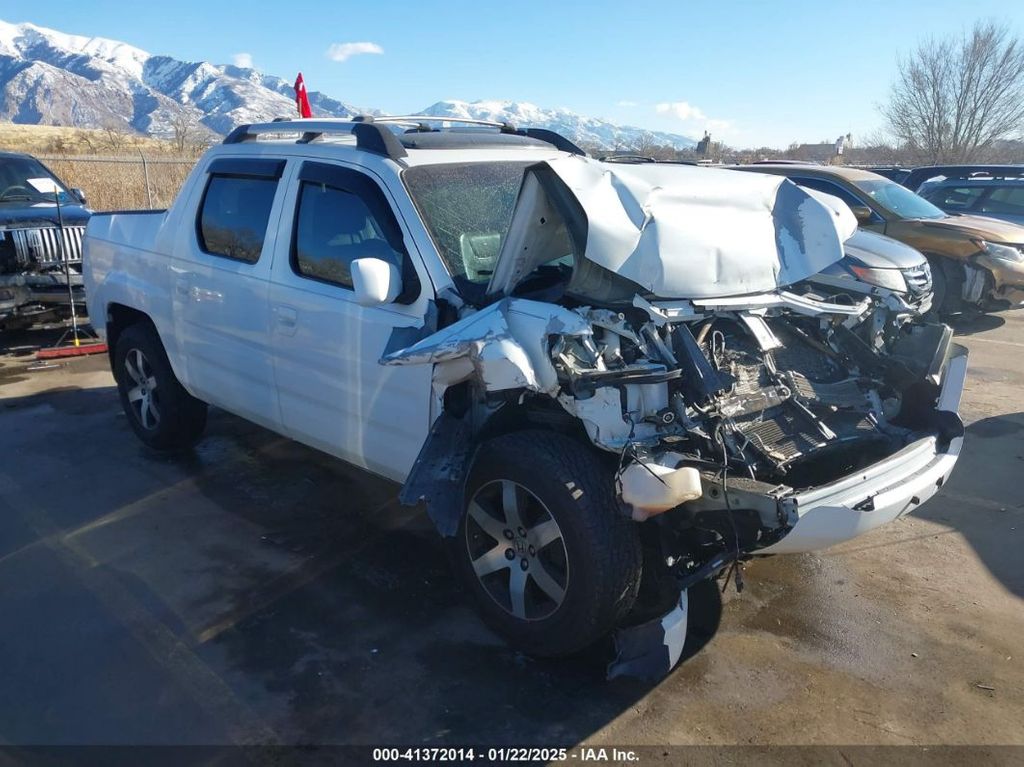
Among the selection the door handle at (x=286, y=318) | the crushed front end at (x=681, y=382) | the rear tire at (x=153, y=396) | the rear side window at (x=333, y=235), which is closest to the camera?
the crushed front end at (x=681, y=382)

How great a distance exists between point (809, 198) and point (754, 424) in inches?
53.2

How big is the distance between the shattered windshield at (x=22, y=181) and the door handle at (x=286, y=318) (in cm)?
702

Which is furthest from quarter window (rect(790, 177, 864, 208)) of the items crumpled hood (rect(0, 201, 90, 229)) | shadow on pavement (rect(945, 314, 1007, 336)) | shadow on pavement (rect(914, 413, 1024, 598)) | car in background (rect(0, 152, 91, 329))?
crumpled hood (rect(0, 201, 90, 229))

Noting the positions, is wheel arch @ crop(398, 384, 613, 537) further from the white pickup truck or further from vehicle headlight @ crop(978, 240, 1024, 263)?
vehicle headlight @ crop(978, 240, 1024, 263)

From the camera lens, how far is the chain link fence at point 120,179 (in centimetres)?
1659

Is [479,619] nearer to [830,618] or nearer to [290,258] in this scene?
[830,618]

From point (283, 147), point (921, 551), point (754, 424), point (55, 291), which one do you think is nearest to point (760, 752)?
point (754, 424)

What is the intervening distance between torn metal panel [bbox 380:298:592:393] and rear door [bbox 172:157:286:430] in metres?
1.46

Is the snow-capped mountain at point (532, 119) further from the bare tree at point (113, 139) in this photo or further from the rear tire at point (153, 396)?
the bare tree at point (113, 139)

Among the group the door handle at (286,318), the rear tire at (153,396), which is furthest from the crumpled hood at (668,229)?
the rear tire at (153,396)

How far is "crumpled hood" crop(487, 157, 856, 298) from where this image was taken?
3.08 metres

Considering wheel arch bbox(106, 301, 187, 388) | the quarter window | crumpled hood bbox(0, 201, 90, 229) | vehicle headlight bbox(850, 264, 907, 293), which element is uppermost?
the quarter window

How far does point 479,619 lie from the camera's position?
3.46 m

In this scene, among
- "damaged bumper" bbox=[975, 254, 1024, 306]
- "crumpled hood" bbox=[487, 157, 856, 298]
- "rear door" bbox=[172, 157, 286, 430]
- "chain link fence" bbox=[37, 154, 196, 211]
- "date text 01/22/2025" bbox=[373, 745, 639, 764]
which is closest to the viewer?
"date text 01/22/2025" bbox=[373, 745, 639, 764]
